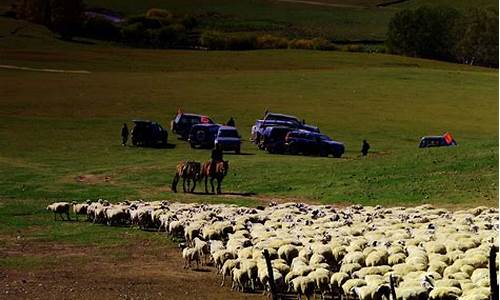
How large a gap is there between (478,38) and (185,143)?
249 feet

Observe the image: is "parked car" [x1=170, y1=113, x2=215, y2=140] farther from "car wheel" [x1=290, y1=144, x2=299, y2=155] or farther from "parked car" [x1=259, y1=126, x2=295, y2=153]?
"car wheel" [x1=290, y1=144, x2=299, y2=155]

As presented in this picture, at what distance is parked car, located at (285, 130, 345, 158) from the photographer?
5209 cm

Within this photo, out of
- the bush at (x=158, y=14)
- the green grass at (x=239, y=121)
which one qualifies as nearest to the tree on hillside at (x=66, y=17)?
the green grass at (x=239, y=121)

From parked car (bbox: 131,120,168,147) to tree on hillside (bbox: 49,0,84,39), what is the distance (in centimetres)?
7220

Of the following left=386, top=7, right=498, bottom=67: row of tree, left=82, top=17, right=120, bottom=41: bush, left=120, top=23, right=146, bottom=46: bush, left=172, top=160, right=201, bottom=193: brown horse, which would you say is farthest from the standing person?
left=120, top=23, right=146, bottom=46: bush

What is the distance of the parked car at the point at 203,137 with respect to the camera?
55.0 m

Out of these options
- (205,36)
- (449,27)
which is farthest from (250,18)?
(449,27)

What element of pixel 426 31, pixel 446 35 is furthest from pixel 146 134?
pixel 446 35

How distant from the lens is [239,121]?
6594 centimetres

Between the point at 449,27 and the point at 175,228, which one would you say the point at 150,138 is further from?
the point at 449,27

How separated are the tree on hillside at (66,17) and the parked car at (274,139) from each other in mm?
75929

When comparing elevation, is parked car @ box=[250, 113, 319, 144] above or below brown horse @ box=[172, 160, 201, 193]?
below

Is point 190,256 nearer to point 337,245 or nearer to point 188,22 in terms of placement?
point 337,245

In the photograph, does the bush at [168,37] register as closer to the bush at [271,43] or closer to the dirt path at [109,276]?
the bush at [271,43]
